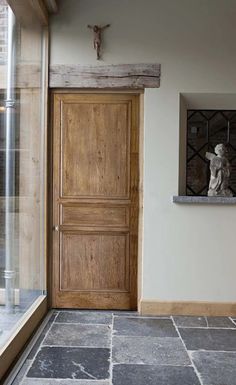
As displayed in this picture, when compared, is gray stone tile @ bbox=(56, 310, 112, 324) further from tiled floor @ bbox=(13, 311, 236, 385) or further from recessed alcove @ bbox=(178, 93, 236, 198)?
recessed alcove @ bbox=(178, 93, 236, 198)

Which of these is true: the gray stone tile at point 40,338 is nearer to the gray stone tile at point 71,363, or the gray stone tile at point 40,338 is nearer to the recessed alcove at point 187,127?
the gray stone tile at point 71,363

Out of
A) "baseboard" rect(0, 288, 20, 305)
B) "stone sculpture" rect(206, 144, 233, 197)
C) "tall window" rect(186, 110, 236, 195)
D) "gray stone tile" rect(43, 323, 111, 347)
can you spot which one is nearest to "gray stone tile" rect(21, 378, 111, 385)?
"gray stone tile" rect(43, 323, 111, 347)

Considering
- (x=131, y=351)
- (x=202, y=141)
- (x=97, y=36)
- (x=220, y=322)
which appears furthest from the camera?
(x=202, y=141)

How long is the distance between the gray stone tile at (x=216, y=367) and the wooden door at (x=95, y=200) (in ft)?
3.78

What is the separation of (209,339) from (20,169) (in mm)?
2090

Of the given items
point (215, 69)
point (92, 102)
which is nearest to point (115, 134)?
point (92, 102)

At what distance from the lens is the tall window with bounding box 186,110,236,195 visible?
418 centimetres

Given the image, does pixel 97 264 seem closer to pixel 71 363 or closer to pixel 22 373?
pixel 71 363

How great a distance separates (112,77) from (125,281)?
1985mm

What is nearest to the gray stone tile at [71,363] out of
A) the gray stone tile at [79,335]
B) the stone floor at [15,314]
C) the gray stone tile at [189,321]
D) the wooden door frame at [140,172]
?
the gray stone tile at [79,335]

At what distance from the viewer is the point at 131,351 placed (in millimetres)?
2904

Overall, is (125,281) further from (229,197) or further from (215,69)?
(215,69)

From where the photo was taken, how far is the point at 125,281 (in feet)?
12.7

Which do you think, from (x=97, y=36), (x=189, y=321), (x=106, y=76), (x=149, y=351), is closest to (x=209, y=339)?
(x=189, y=321)
